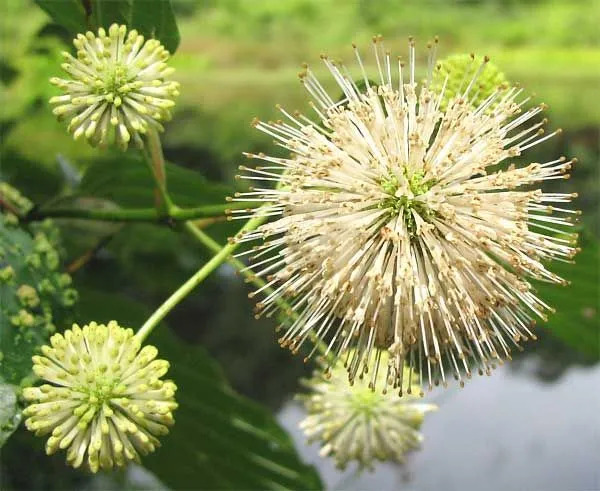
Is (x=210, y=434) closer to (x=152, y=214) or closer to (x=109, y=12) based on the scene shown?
(x=152, y=214)

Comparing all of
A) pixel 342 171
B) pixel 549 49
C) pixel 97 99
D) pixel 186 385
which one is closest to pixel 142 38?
pixel 97 99

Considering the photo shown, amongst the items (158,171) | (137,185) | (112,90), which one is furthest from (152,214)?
(137,185)

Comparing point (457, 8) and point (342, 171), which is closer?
point (342, 171)

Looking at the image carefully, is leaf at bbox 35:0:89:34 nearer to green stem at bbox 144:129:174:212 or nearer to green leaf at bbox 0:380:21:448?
green stem at bbox 144:129:174:212

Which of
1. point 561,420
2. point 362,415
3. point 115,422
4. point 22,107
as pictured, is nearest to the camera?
point 115,422

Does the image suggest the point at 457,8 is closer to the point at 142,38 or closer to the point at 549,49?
the point at 549,49
